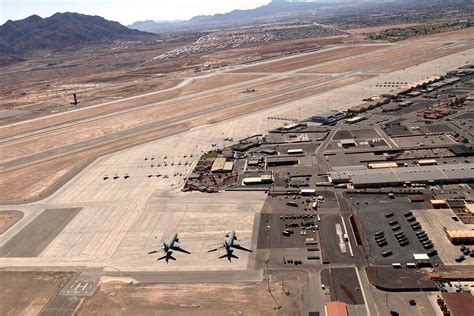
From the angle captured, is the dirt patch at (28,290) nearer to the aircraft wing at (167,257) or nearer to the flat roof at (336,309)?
the aircraft wing at (167,257)

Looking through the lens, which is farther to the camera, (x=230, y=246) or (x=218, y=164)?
(x=218, y=164)

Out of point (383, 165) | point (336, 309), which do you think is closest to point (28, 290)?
point (336, 309)

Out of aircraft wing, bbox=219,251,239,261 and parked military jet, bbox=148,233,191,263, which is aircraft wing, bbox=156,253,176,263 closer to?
parked military jet, bbox=148,233,191,263

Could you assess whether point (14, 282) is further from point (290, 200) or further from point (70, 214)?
point (290, 200)

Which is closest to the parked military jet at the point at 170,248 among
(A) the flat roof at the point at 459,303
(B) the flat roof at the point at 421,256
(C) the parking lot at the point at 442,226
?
(B) the flat roof at the point at 421,256

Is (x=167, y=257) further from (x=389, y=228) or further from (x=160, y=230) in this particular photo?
(x=389, y=228)

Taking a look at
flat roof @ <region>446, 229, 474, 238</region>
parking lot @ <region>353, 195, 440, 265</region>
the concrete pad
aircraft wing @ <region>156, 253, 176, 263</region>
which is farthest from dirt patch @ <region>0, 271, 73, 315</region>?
flat roof @ <region>446, 229, 474, 238</region>
